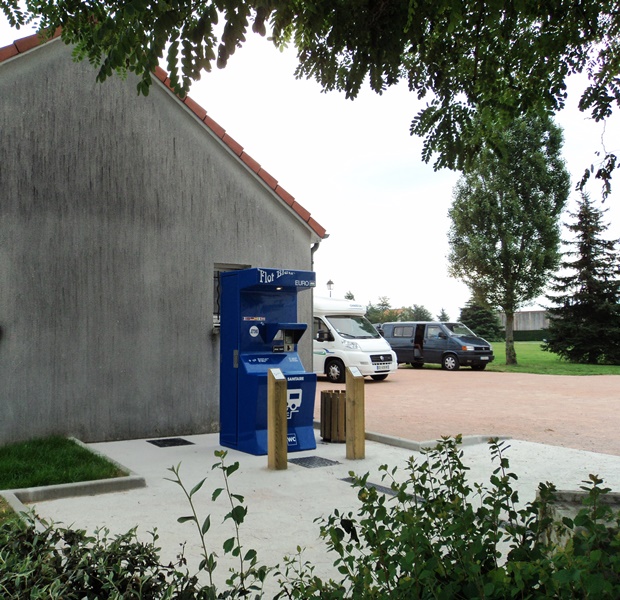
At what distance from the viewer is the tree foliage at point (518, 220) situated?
27781 millimetres

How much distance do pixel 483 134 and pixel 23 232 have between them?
6461 millimetres

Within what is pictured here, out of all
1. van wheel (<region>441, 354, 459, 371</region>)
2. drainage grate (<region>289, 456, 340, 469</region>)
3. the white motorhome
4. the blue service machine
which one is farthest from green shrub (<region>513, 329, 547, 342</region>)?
drainage grate (<region>289, 456, 340, 469</region>)

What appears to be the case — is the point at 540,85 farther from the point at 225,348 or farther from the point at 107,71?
the point at 225,348

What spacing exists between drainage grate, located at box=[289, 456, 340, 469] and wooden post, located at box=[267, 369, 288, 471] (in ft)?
1.29

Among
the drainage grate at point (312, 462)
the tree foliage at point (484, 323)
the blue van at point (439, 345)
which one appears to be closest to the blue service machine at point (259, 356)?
the drainage grate at point (312, 462)

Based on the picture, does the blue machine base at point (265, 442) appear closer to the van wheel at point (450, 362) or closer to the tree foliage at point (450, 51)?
the tree foliage at point (450, 51)

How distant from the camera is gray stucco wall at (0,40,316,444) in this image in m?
8.48

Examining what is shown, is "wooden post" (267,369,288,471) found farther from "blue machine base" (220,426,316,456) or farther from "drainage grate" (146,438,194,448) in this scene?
"drainage grate" (146,438,194,448)

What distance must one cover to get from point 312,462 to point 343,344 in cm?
1182

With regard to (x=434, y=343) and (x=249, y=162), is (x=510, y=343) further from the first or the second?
(x=249, y=162)

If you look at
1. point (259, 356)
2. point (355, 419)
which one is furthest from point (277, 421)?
point (259, 356)

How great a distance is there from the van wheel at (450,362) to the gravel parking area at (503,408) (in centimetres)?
379

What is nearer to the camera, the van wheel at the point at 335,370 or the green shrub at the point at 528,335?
the van wheel at the point at 335,370

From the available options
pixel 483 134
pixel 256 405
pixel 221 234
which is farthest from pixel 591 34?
pixel 221 234
